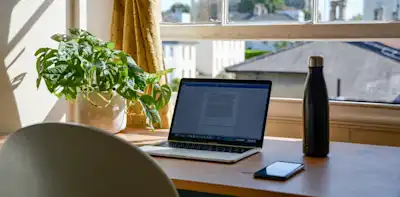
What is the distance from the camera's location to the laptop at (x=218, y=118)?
5.10ft

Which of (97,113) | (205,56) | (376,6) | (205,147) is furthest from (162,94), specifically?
(376,6)

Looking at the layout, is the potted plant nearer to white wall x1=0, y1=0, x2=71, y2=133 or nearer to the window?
white wall x1=0, y1=0, x2=71, y2=133

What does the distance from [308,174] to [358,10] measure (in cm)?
88

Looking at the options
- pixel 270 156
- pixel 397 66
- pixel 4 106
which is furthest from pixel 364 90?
pixel 4 106

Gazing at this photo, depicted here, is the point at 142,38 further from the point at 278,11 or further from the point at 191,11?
the point at 278,11

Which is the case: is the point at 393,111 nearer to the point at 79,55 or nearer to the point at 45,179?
the point at 79,55

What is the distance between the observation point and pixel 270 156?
58.5 inches

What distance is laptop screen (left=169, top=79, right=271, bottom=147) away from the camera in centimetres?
158

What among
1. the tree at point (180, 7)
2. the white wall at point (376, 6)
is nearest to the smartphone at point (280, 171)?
the white wall at point (376, 6)

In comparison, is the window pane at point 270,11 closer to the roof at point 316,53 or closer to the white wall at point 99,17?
the roof at point 316,53

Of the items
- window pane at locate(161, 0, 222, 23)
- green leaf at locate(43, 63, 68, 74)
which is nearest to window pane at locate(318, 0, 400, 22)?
window pane at locate(161, 0, 222, 23)

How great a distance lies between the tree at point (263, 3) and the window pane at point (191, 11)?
9 cm

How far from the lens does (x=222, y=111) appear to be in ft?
5.33

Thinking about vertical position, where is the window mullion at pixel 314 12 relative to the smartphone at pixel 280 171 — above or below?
above
